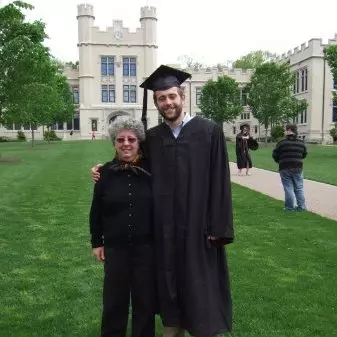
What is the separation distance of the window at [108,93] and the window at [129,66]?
2.72 meters

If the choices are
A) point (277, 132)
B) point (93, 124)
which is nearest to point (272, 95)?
point (277, 132)

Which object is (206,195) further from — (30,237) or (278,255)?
(30,237)

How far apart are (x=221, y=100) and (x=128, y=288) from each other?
46.6 m

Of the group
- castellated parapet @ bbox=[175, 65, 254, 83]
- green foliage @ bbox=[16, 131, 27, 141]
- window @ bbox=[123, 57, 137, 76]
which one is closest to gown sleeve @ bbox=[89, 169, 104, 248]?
green foliage @ bbox=[16, 131, 27, 141]

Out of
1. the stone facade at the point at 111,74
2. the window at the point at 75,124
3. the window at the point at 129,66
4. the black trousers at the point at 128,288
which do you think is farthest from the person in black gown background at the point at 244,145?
the window at the point at 75,124

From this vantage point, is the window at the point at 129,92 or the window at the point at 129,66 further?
the window at the point at 129,92

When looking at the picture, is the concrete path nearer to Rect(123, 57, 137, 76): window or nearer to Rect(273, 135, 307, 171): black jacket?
Rect(273, 135, 307, 171): black jacket

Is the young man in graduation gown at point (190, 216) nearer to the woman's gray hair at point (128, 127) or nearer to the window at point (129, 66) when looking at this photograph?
the woman's gray hair at point (128, 127)

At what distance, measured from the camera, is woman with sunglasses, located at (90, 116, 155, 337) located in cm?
342

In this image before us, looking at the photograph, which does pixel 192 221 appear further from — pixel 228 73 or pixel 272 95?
pixel 228 73

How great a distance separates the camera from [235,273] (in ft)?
19.6

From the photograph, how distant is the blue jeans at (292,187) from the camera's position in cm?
996

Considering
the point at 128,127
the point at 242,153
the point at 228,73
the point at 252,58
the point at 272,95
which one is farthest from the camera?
the point at 252,58

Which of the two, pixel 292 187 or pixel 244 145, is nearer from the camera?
pixel 292 187
